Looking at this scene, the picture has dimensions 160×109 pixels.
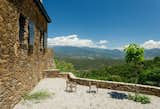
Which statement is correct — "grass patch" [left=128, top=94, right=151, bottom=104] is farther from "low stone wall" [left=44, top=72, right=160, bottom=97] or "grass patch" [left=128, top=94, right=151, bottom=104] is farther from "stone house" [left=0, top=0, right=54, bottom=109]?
Result: "stone house" [left=0, top=0, right=54, bottom=109]

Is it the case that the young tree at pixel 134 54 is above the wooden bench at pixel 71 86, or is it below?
above

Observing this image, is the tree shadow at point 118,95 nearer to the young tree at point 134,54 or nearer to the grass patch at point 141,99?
the grass patch at point 141,99

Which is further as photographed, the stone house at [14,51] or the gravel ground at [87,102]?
the gravel ground at [87,102]

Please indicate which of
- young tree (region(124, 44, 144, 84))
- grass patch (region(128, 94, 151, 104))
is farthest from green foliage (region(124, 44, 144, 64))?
grass patch (region(128, 94, 151, 104))

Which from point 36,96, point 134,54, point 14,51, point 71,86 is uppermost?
point 14,51

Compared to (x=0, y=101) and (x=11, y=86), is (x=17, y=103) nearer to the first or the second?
(x=11, y=86)

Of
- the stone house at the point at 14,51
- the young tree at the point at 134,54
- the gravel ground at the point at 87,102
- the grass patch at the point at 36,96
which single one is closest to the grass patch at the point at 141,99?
the gravel ground at the point at 87,102

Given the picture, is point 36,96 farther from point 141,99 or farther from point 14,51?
point 141,99

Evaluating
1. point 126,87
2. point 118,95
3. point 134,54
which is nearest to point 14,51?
point 134,54

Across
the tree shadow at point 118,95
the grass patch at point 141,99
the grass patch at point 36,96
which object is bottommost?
the tree shadow at point 118,95

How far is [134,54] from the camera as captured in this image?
29.7 feet

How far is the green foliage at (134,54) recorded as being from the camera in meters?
9.06

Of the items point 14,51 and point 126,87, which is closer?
point 14,51

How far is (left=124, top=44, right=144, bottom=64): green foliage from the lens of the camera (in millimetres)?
9062
